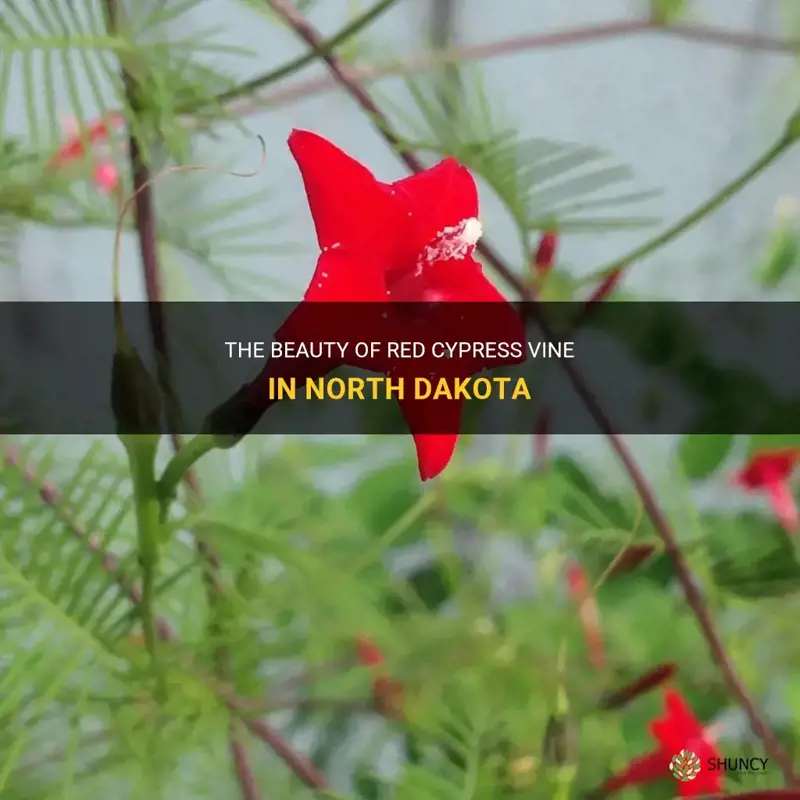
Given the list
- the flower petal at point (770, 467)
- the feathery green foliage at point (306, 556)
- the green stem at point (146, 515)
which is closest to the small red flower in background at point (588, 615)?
the feathery green foliage at point (306, 556)

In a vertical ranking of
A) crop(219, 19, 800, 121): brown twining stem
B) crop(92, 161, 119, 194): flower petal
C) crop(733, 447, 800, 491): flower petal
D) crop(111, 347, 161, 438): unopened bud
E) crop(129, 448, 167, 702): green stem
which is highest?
crop(219, 19, 800, 121): brown twining stem

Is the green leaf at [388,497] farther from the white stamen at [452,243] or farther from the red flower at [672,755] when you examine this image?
the white stamen at [452,243]

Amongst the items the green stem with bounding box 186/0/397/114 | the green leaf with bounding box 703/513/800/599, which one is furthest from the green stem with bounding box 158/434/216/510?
the green leaf with bounding box 703/513/800/599

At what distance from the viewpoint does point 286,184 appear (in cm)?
43

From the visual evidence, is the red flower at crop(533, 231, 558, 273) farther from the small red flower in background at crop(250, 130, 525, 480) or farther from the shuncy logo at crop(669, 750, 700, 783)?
the shuncy logo at crop(669, 750, 700, 783)

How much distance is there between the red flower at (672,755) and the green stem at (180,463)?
0.23 meters

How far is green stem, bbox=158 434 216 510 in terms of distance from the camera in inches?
7.5

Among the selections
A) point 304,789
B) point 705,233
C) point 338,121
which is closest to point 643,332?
point 705,233

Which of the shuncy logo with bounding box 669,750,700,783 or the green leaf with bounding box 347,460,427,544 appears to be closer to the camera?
the shuncy logo with bounding box 669,750,700,783

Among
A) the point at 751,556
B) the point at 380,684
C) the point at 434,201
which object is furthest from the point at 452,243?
the point at 751,556

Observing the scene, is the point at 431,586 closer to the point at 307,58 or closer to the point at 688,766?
the point at 688,766

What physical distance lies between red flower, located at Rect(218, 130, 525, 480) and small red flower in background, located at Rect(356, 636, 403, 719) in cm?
20

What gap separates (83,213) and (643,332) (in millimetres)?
364

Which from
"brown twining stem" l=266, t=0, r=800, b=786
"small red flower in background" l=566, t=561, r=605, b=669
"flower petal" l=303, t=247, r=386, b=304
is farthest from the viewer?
"small red flower in background" l=566, t=561, r=605, b=669
